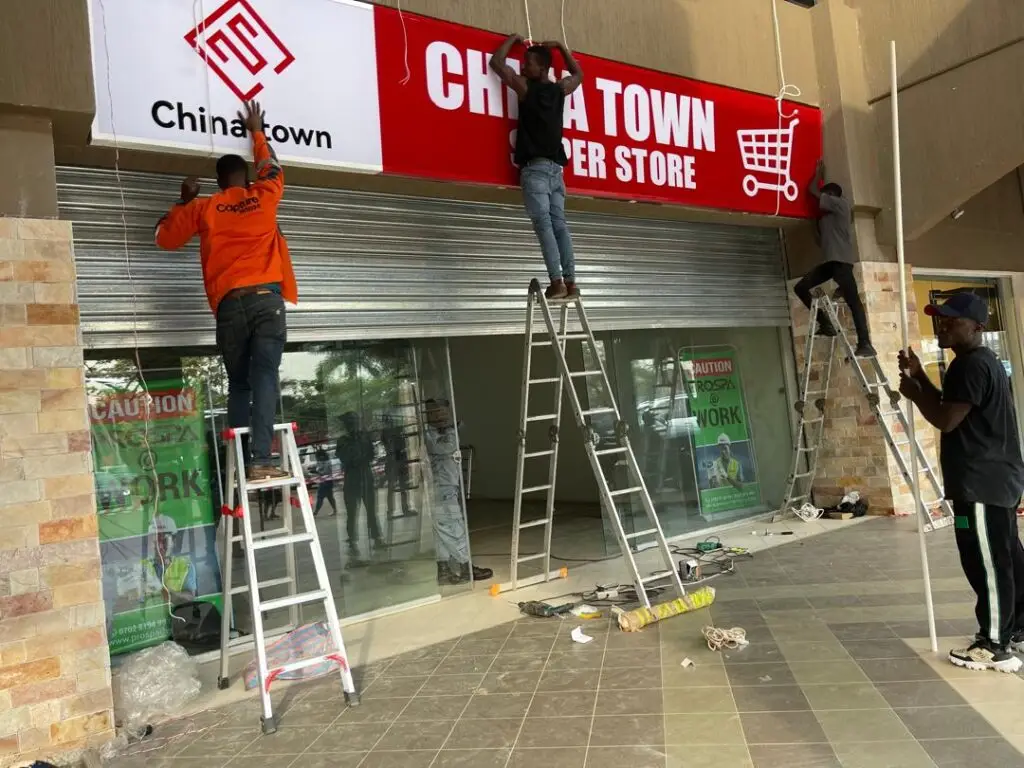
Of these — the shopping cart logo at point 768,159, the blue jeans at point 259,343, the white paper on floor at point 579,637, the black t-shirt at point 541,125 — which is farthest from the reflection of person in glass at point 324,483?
the shopping cart logo at point 768,159

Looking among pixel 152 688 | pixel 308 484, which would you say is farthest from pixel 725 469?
pixel 152 688

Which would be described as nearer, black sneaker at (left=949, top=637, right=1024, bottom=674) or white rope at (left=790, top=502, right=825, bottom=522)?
black sneaker at (left=949, top=637, right=1024, bottom=674)

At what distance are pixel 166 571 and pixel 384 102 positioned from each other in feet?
10.9

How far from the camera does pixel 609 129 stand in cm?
586

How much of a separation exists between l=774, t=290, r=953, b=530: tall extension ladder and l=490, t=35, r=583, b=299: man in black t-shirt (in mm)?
3280

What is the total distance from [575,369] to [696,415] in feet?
6.12

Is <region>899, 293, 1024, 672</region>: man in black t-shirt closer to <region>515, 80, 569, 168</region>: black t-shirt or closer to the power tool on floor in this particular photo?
the power tool on floor

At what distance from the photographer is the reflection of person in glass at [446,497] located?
5.62m

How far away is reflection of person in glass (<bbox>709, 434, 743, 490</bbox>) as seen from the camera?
746cm

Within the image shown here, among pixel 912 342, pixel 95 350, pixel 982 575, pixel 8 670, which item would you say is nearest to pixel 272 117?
pixel 95 350

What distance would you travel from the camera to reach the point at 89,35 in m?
3.75

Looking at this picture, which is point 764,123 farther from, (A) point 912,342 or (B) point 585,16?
(A) point 912,342

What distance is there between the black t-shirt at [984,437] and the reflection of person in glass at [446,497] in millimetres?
3392

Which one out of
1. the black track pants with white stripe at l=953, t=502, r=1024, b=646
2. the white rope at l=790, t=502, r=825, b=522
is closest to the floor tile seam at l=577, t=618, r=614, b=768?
the black track pants with white stripe at l=953, t=502, r=1024, b=646
